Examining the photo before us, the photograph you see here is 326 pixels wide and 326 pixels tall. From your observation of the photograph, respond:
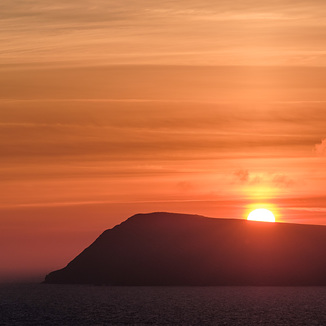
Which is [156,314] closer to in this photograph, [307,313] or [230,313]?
[230,313]

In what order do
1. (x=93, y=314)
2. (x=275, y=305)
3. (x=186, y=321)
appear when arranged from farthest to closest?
(x=275, y=305), (x=93, y=314), (x=186, y=321)

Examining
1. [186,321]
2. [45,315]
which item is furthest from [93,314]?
[186,321]

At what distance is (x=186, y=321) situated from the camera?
139m

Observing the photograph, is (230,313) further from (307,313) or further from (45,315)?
(45,315)

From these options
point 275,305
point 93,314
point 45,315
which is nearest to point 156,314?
point 93,314

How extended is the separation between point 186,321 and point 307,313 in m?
30.1

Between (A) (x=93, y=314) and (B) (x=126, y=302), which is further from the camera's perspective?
(B) (x=126, y=302)

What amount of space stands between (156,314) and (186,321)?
54.1 ft

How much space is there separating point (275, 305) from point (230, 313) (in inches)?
1066

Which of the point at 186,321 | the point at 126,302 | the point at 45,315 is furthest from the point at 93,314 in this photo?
the point at 126,302

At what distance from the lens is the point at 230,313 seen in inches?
6063

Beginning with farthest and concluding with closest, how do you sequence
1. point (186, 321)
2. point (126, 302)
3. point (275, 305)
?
point (126, 302) → point (275, 305) → point (186, 321)

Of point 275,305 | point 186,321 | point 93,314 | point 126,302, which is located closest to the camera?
point 186,321

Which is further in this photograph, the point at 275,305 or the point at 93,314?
the point at 275,305
